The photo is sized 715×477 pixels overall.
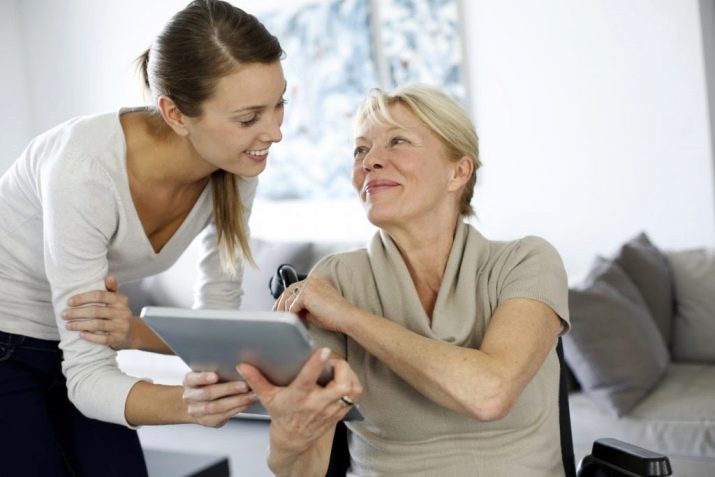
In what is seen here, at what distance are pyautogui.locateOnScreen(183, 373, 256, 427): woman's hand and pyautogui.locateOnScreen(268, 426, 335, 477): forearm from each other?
9 cm

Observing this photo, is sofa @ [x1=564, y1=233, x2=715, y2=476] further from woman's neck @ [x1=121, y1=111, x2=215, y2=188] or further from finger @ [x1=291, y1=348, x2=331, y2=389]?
finger @ [x1=291, y1=348, x2=331, y2=389]

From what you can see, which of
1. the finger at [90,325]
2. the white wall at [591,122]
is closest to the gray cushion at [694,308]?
the white wall at [591,122]

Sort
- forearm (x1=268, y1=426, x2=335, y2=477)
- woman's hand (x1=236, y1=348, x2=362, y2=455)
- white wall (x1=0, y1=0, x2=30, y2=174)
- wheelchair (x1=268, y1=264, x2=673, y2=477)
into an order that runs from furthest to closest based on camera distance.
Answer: white wall (x1=0, y1=0, x2=30, y2=174), wheelchair (x1=268, y1=264, x2=673, y2=477), forearm (x1=268, y1=426, x2=335, y2=477), woman's hand (x1=236, y1=348, x2=362, y2=455)

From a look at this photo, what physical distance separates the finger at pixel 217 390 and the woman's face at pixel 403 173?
548 mm

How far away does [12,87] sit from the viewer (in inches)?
258

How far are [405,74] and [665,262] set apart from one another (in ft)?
5.90

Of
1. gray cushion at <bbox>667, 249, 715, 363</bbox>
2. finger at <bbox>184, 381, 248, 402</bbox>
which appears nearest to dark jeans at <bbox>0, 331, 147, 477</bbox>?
finger at <bbox>184, 381, 248, 402</bbox>

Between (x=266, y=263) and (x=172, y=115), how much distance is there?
2.94 meters

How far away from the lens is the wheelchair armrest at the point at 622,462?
65.4 inches

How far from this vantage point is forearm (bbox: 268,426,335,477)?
5.15 ft

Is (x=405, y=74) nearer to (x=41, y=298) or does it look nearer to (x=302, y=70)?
(x=302, y=70)

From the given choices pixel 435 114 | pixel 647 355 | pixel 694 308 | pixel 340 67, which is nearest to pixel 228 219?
pixel 435 114

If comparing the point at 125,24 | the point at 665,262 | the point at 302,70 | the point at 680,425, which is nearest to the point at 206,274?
the point at 680,425

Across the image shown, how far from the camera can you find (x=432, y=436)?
1791 mm
